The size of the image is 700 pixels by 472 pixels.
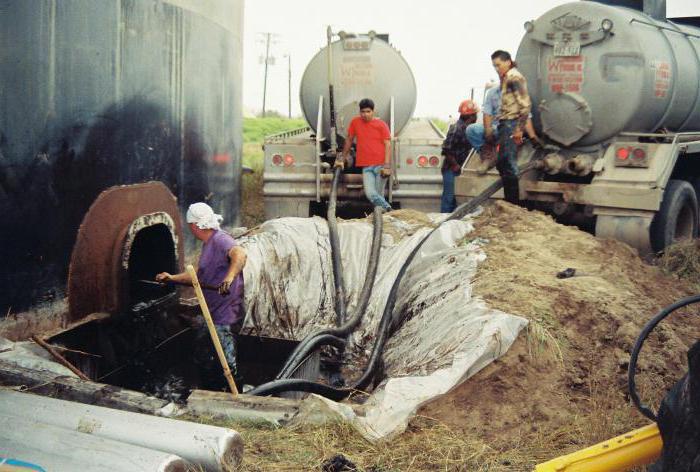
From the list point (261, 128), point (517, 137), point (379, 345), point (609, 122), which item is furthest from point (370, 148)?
point (261, 128)

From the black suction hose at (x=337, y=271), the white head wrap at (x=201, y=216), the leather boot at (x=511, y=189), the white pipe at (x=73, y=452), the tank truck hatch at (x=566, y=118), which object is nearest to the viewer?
the white pipe at (x=73, y=452)

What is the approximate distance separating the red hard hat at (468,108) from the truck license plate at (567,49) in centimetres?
184

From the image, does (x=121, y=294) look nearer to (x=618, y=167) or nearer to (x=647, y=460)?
(x=647, y=460)

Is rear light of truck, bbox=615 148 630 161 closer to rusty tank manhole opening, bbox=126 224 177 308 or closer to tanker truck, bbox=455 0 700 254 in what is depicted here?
tanker truck, bbox=455 0 700 254

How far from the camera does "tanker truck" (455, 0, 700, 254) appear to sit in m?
7.83

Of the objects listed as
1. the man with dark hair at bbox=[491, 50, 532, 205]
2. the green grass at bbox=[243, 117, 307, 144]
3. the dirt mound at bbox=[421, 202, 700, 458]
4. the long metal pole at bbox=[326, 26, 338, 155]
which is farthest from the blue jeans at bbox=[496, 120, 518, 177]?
the green grass at bbox=[243, 117, 307, 144]

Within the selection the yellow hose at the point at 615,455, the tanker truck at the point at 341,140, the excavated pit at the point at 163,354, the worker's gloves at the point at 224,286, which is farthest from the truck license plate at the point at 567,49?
the yellow hose at the point at 615,455

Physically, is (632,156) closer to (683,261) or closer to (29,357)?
(683,261)

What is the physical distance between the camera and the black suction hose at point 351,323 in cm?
526

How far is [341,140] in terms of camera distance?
9.83 m

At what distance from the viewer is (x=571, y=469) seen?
2916 millimetres

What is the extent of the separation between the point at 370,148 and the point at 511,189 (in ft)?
6.23

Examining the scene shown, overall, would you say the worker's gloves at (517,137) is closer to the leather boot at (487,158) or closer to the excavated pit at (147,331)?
the leather boot at (487,158)

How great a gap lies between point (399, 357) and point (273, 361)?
2.04 meters
